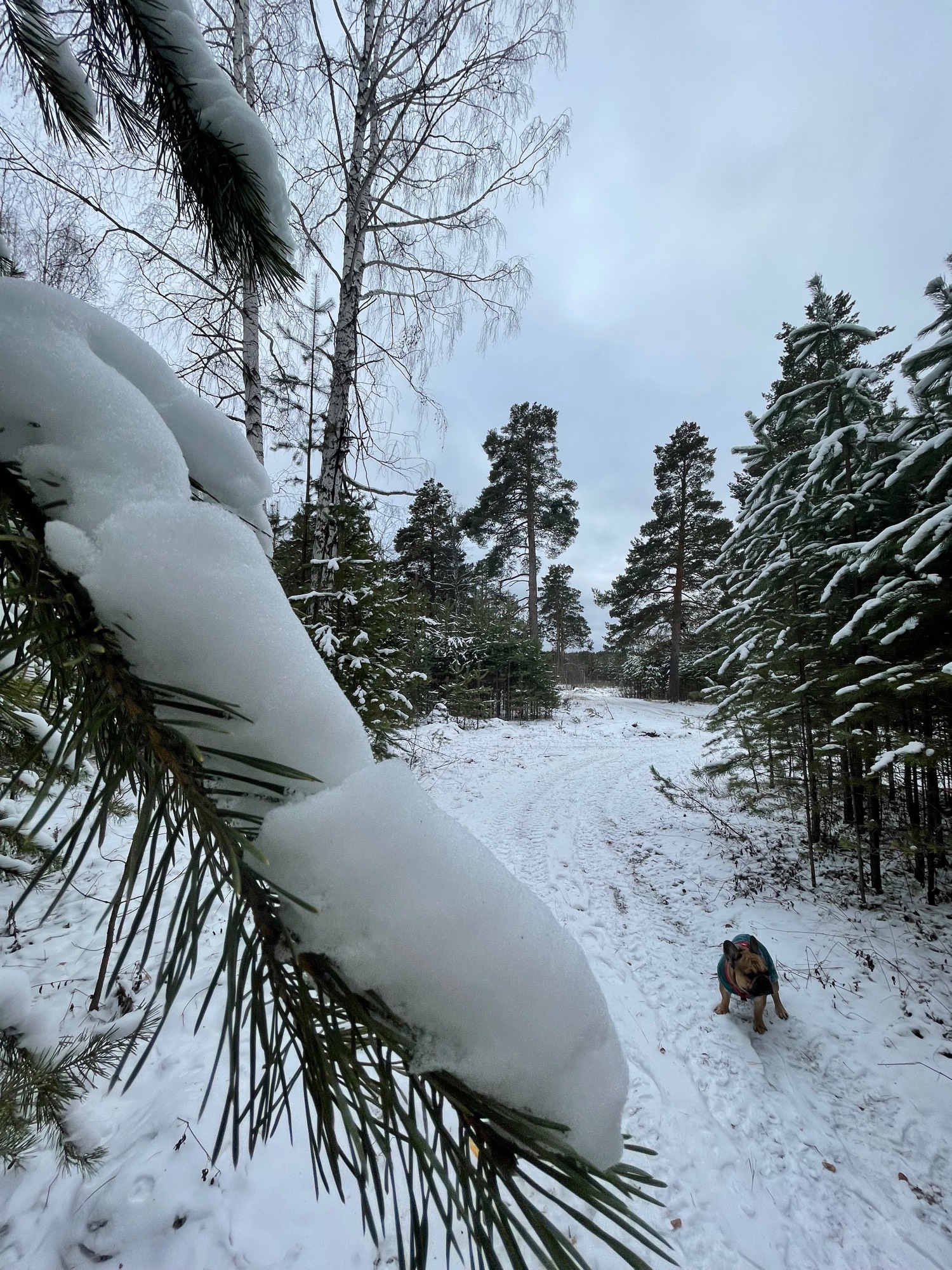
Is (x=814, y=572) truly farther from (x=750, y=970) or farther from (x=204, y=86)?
(x=204, y=86)

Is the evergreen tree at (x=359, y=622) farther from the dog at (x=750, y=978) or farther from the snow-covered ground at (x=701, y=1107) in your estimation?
the dog at (x=750, y=978)

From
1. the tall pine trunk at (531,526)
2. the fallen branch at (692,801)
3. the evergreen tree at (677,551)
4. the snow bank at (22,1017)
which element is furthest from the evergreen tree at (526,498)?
the snow bank at (22,1017)

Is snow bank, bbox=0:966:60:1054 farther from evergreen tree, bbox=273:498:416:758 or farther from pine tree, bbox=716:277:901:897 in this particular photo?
pine tree, bbox=716:277:901:897

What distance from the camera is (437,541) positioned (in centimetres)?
1947

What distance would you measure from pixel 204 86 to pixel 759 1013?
4819mm

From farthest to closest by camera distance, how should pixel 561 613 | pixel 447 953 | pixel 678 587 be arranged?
pixel 561 613 → pixel 678 587 → pixel 447 953

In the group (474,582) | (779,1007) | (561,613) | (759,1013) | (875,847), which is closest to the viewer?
(759,1013)

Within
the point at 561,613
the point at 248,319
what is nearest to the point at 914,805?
the point at 248,319

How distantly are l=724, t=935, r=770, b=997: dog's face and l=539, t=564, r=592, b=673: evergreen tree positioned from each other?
22722mm

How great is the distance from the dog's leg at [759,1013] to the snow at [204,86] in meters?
4.61

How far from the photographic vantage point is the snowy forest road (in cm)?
219

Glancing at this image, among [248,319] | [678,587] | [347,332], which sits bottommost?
[347,332]

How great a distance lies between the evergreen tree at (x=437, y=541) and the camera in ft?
61.9

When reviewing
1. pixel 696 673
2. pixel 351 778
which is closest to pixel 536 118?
pixel 351 778
